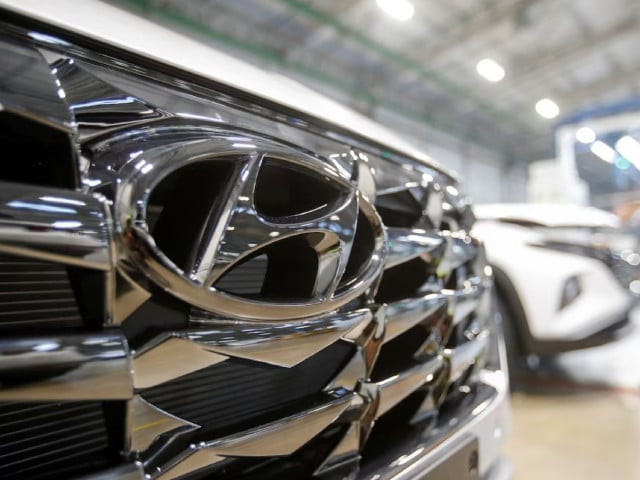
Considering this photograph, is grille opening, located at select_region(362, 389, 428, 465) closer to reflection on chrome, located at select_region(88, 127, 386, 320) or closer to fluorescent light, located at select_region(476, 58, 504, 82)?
reflection on chrome, located at select_region(88, 127, 386, 320)

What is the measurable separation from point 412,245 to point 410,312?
0.13 meters

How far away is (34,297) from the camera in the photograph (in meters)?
0.52

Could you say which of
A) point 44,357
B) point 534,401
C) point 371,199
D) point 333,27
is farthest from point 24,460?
point 333,27

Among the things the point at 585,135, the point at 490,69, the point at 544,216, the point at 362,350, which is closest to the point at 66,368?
the point at 362,350

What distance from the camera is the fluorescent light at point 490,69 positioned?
28.7 ft

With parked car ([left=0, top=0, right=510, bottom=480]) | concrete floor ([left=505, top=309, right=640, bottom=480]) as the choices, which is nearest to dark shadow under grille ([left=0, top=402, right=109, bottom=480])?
parked car ([left=0, top=0, right=510, bottom=480])

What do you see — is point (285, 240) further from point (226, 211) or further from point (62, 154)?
point (62, 154)

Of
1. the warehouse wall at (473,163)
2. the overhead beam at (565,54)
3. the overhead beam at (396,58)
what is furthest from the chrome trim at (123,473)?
the warehouse wall at (473,163)

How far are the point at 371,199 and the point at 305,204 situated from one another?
0.15 meters

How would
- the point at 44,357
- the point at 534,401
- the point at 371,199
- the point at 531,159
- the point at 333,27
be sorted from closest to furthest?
the point at 44,357 → the point at 371,199 → the point at 534,401 → the point at 333,27 → the point at 531,159

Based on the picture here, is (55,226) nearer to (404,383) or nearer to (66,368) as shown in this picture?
(66,368)

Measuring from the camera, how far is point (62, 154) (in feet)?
1.62

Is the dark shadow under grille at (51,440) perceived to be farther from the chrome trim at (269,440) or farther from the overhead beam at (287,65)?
the overhead beam at (287,65)

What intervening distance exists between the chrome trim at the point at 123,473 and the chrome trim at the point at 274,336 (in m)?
→ 0.15
